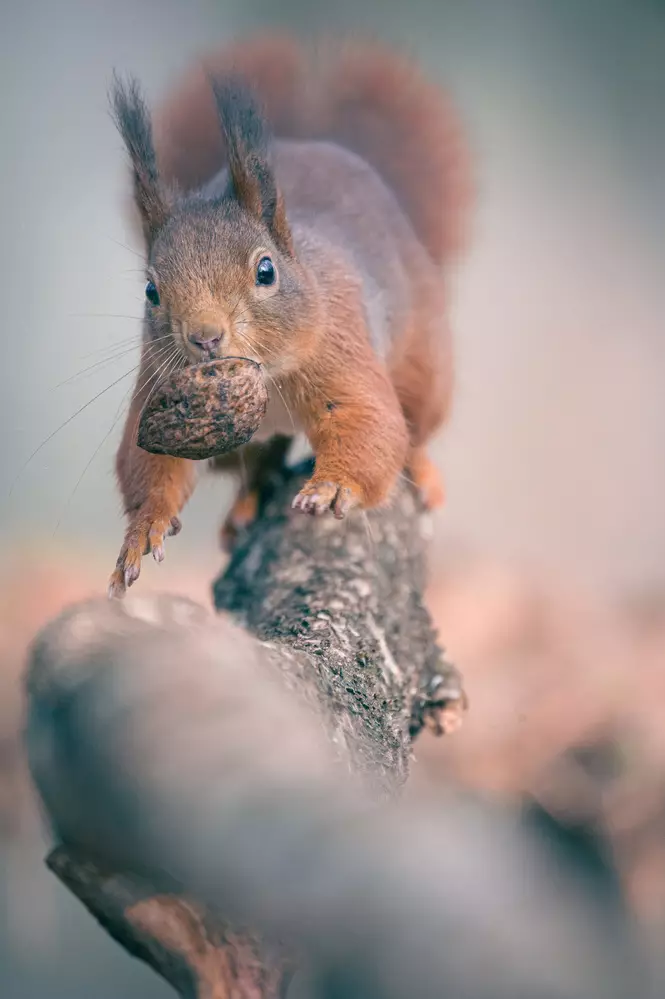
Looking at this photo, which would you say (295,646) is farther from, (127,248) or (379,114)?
(379,114)

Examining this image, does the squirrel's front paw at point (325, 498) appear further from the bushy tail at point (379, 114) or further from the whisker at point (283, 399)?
the bushy tail at point (379, 114)

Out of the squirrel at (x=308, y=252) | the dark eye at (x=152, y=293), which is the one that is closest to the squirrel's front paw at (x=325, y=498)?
the squirrel at (x=308, y=252)

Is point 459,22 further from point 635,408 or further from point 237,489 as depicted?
point 237,489

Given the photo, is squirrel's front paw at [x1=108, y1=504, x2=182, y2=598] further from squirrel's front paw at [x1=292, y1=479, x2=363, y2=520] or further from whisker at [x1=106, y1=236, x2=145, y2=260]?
whisker at [x1=106, y1=236, x2=145, y2=260]

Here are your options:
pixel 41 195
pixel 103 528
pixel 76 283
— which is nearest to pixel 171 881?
pixel 103 528

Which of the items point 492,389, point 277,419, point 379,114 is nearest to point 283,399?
point 277,419

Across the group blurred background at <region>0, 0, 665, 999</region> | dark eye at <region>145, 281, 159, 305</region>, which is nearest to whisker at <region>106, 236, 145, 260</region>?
blurred background at <region>0, 0, 665, 999</region>
